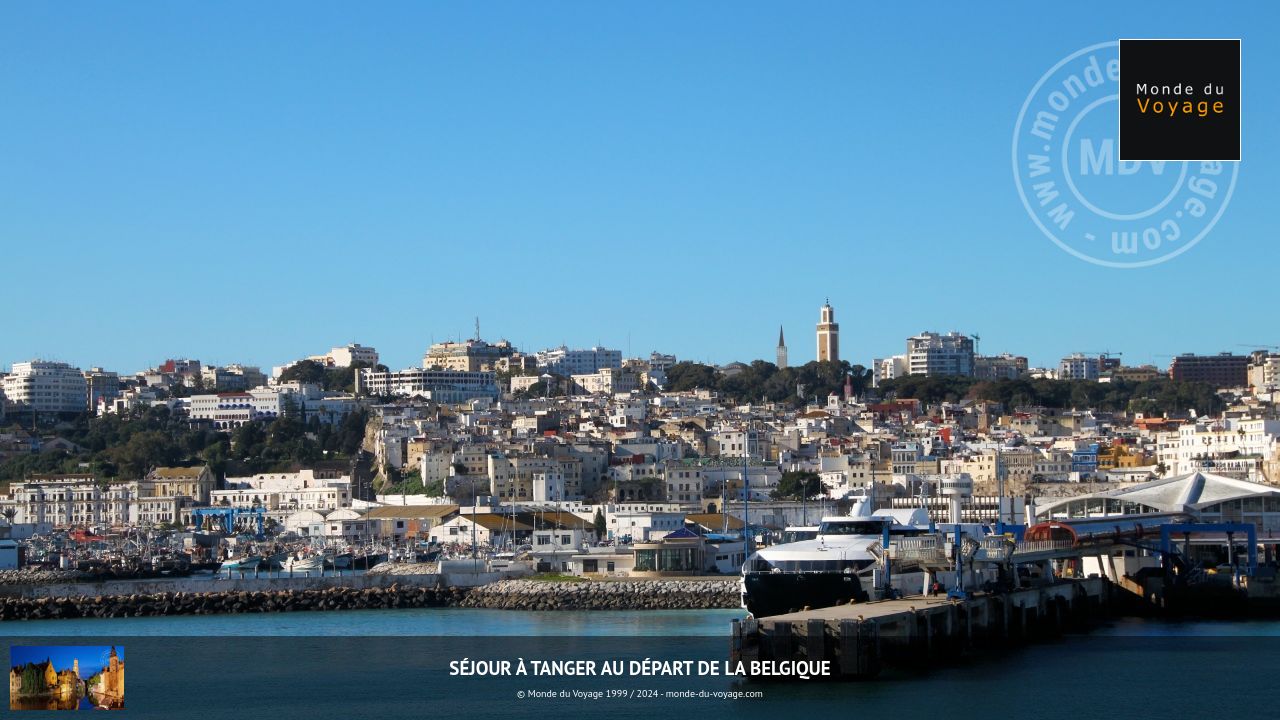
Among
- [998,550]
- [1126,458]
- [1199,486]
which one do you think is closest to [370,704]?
[998,550]

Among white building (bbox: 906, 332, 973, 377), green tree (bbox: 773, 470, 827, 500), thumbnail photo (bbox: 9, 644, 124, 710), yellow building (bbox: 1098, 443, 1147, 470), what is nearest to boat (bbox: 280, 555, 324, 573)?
green tree (bbox: 773, 470, 827, 500)

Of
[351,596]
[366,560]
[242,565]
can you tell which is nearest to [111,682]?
[351,596]

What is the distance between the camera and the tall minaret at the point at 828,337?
141875 mm

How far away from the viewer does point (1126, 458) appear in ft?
283

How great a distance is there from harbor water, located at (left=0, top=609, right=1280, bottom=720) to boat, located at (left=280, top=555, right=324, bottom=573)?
63.9 feet

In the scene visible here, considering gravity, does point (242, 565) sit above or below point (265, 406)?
below

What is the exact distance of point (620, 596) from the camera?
43.8m

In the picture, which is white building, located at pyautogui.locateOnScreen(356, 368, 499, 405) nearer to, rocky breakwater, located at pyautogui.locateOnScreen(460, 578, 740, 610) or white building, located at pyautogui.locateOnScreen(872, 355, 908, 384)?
white building, located at pyautogui.locateOnScreen(872, 355, 908, 384)

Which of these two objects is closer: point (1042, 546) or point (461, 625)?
point (1042, 546)

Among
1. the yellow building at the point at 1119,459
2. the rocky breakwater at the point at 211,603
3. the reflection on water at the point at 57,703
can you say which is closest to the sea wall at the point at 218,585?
the rocky breakwater at the point at 211,603

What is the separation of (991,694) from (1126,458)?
62636 millimetres

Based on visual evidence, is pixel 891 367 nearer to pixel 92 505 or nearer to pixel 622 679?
pixel 92 505

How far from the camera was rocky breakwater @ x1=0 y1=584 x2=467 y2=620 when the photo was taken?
4431 cm

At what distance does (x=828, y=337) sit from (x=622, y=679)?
115509mm
